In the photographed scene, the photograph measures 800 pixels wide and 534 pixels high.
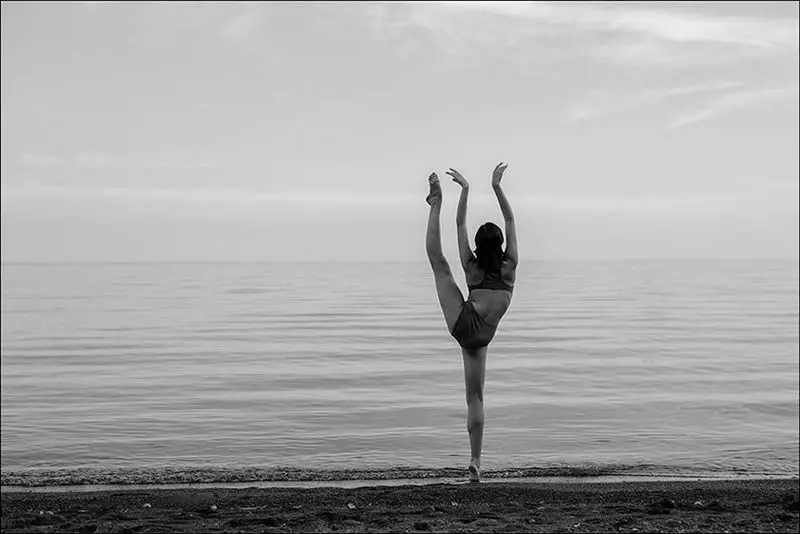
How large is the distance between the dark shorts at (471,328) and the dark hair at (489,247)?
40cm

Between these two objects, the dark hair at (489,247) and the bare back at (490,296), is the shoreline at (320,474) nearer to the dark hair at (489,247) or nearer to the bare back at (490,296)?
the bare back at (490,296)

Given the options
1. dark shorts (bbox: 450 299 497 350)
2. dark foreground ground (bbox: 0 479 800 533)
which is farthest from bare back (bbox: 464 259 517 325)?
dark foreground ground (bbox: 0 479 800 533)

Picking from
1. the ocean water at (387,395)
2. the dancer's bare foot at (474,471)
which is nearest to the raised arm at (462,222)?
the dancer's bare foot at (474,471)

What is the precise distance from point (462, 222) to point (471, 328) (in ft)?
3.30

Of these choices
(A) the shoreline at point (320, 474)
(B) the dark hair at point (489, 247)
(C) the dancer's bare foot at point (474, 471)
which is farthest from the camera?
(A) the shoreline at point (320, 474)

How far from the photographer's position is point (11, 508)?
368 inches

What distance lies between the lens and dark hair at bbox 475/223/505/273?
9.00m

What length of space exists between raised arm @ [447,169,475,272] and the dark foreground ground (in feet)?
7.61

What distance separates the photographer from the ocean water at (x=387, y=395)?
15.1 meters

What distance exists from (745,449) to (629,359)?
49.6 feet

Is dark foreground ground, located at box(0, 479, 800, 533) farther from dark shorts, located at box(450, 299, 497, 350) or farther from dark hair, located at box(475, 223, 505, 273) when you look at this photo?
dark hair, located at box(475, 223, 505, 273)

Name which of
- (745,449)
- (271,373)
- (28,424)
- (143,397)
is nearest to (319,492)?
(745,449)

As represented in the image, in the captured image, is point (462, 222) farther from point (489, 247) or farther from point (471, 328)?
point (471, 328)

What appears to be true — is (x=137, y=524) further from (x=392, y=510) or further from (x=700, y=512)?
(x=700, y=512)
